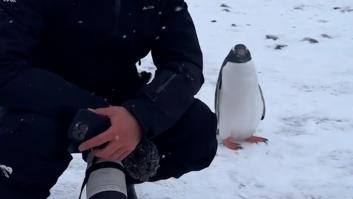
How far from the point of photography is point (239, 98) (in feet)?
9.82

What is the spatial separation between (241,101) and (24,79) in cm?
171

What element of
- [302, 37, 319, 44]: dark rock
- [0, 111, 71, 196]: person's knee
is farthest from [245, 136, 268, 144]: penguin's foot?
[302, 37, 319, 44]: dark rock

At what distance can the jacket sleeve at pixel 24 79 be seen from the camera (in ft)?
4.65

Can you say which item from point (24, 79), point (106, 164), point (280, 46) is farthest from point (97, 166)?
point (280, 46)

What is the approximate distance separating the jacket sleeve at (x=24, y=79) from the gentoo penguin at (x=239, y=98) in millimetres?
1570

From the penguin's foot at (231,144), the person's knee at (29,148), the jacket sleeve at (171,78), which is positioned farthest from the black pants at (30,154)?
the penguin's foot at (231,144)

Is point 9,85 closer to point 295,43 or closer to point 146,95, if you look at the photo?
point 146,95

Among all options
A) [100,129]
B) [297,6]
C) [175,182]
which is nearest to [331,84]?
[175,182]

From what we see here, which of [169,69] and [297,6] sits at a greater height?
[169,69]

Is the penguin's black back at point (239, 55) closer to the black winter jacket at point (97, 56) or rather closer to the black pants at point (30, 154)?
the black winter jacket at point (97, 56)

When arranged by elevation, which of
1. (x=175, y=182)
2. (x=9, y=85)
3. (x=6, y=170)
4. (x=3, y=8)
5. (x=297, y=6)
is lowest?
(x=297, y=6)

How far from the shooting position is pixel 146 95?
4.89 feet

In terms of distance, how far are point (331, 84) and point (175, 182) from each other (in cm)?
169

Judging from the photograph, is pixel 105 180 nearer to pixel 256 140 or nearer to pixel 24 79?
pixel 24 79
